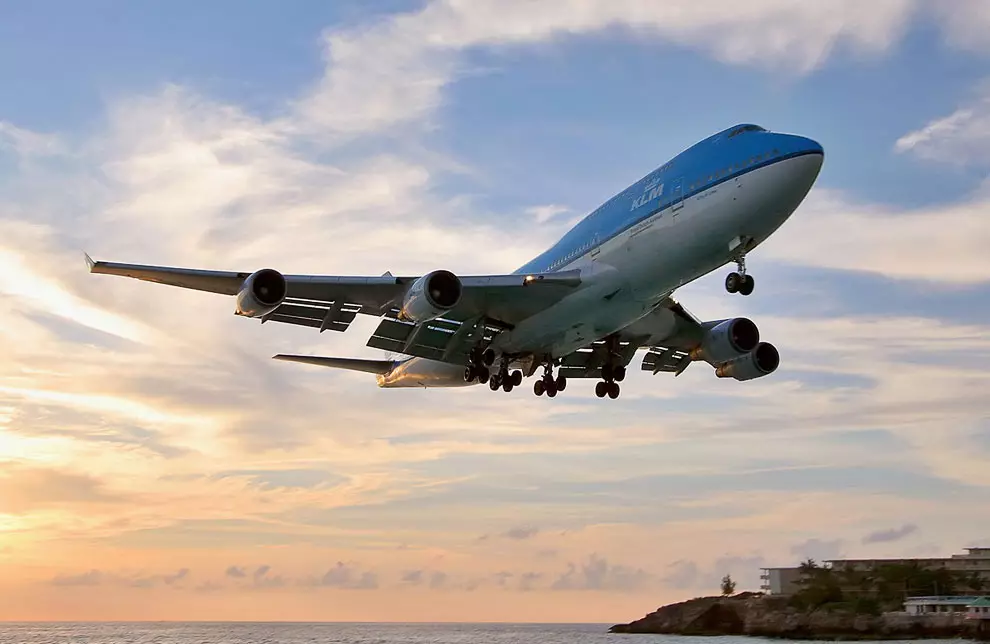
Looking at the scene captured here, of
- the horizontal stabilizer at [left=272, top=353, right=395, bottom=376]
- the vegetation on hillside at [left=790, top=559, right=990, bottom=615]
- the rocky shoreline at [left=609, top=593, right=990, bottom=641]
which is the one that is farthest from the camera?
the vegetation on hillside at [left=790, top=559, right=990, bottom=615]

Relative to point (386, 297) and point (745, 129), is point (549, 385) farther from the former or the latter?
point (745, 129)

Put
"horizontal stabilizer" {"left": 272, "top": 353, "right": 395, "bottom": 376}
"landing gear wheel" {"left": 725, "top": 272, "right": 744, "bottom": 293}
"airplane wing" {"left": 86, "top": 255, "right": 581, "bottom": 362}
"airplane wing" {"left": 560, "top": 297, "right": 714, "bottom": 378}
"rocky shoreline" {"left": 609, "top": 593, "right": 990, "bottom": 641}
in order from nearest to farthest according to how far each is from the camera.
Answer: "landing gear wheel" {"left": 725, "top": 272, "right": 744, "bottom": 293}
"airplane wing" {"left": 86, "top": 255, "right": 581, "bottom": 362}
"airplane wing" {"left": 560, "top": 297, "right": 714, "bottom": 378}
"horizontal stabilizer" {"left": 272, "top": 353, "right": 395, "bottom": 376}
"rocky shoreline" {"left": 609, "top": 593, "right": 990, "bottom": 641}

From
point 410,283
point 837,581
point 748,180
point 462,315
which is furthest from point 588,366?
point 837,581

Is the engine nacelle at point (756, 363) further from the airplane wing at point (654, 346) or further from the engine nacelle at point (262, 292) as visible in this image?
the engine nacelle at point (262, 292)

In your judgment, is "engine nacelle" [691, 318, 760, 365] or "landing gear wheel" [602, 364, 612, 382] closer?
"engine nacelle" [691, 318, 760, 365]

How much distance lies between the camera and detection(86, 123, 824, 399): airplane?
2814 cm

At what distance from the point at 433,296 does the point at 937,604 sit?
10384cm

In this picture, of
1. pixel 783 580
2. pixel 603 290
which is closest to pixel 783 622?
pixel 783 580

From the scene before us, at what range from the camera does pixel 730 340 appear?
3878cm

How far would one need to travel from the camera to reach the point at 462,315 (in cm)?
3528

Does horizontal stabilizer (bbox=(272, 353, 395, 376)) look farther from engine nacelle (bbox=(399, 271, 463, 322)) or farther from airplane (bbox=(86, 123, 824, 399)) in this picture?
engine nacelle (bbox=(399, 271, 463, 322))

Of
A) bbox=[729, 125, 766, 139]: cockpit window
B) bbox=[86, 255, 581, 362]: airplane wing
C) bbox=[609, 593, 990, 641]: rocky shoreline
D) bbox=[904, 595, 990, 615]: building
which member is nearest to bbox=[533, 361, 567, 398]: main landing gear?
bbox=[86, 255, 581, 362]: airplane wing

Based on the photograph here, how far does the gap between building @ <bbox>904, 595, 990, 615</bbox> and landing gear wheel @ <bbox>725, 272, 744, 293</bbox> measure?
3853 inches

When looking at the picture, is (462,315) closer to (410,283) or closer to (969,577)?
(410,283)
